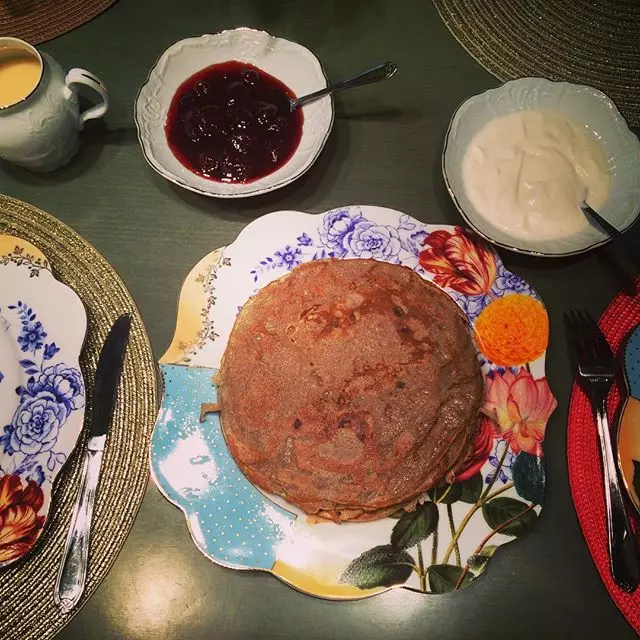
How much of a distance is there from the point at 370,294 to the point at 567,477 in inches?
34.4

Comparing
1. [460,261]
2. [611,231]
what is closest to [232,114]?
[460,261]

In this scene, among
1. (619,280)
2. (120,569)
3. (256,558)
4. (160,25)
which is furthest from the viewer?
(160,25)

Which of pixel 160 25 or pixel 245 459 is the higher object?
pixel 160 25

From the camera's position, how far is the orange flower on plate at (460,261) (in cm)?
186

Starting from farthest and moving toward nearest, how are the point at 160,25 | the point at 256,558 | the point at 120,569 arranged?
the point at 160,25
the point at 120,569
the point at 256,558

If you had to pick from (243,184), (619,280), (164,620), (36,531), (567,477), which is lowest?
(164,620)

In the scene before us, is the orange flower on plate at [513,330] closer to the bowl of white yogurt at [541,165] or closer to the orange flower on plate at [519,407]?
the orange flower on plate at [519,407]

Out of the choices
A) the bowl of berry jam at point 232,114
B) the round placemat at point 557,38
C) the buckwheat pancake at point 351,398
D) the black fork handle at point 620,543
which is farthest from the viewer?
the round placemat at point 557,38

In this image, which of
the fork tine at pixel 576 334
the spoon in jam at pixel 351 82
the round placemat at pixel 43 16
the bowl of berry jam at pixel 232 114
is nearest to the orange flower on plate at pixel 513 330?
the fork tine at pixel 576 334

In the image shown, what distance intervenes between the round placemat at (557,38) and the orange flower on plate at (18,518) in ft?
7.34

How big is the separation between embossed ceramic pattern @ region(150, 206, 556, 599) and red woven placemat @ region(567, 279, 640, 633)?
0.16 m

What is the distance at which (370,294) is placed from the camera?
65.2 inches

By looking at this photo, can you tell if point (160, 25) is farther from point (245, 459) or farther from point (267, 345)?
point (245, 459)

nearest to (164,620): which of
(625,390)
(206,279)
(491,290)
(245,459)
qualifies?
(245,459)
